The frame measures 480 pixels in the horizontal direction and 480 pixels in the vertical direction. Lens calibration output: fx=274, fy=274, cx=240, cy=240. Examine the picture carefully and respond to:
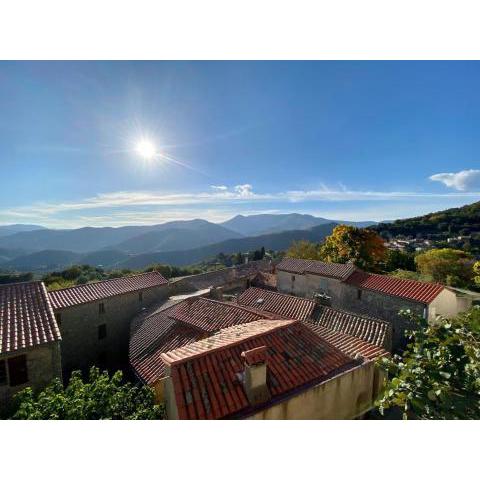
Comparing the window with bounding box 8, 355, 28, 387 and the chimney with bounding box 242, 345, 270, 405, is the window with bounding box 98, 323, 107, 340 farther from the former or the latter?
the chimney with bounding box 242, 345, 270, 405

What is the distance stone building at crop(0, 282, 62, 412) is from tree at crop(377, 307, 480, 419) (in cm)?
873

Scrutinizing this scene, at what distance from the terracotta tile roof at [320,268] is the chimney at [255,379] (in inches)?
553

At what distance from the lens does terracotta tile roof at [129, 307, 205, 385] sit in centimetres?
953

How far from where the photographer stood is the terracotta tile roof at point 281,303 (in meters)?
13.1

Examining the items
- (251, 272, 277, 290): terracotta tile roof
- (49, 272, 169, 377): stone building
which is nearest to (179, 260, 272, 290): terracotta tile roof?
(251, 272, 277, 290): terracotta tile roof

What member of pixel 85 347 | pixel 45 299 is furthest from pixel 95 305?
pixel 45 299

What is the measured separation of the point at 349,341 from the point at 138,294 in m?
12.7

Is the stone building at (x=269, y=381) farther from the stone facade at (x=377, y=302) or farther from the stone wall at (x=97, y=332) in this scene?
the stone wall at (x=97, y=332)

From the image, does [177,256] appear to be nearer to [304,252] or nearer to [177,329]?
[304,252]

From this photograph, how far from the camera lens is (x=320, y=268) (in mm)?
19984

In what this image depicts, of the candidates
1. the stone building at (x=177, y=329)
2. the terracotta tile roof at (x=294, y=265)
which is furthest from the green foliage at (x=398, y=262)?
the stone building at (x=177, y=329)

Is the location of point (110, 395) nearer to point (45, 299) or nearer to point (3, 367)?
point (3, 367)

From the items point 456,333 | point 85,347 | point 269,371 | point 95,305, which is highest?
point 456,333
